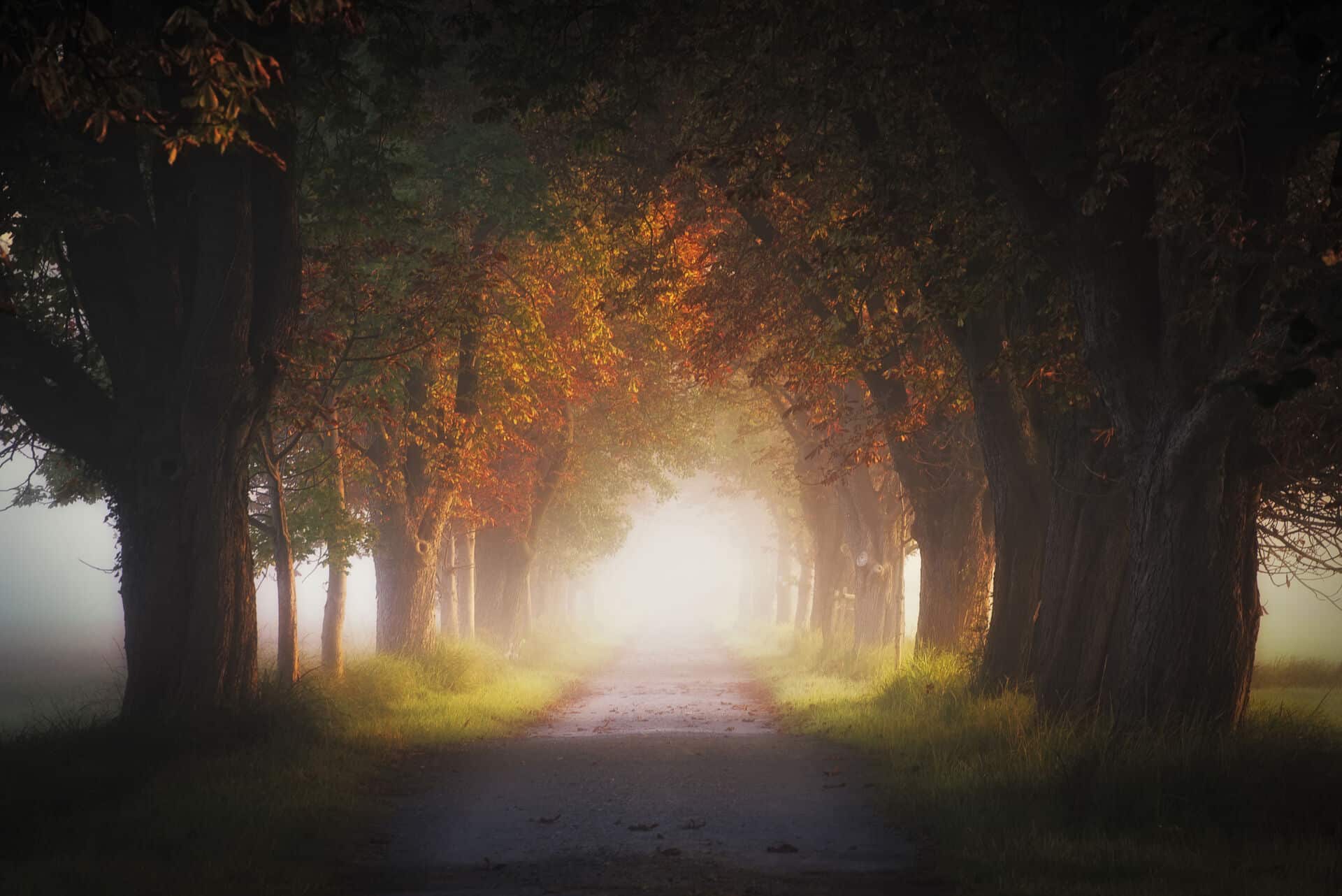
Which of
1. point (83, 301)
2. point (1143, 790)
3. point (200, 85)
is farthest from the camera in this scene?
point (83, 301)

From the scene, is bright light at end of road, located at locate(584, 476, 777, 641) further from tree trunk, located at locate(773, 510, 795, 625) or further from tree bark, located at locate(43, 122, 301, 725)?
tree bark, located at locate(43, 122, 301, 725)

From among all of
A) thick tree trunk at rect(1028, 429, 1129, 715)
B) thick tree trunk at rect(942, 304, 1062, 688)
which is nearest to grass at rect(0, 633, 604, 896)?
thick tree trunk at rect(942, 304, 1062, 688)

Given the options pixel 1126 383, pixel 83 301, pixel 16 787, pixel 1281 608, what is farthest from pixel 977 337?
pixel 1281 608

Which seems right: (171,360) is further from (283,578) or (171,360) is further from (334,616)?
(334,616)

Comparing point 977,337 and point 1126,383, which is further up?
point 977,337

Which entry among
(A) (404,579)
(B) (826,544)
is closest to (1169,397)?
(A) (404,579)

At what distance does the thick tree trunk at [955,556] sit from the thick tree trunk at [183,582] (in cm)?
1115

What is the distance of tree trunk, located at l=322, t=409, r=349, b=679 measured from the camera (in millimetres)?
18344

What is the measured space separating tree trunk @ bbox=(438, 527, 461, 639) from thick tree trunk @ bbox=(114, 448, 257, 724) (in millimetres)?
15346

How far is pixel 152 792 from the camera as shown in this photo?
9.18 metres

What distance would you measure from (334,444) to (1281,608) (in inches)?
1786

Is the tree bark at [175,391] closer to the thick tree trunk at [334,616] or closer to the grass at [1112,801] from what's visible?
the thick tree trunk at [334,616]

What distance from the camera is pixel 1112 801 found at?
866 cm

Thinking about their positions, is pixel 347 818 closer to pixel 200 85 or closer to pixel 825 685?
pixel 200 85
